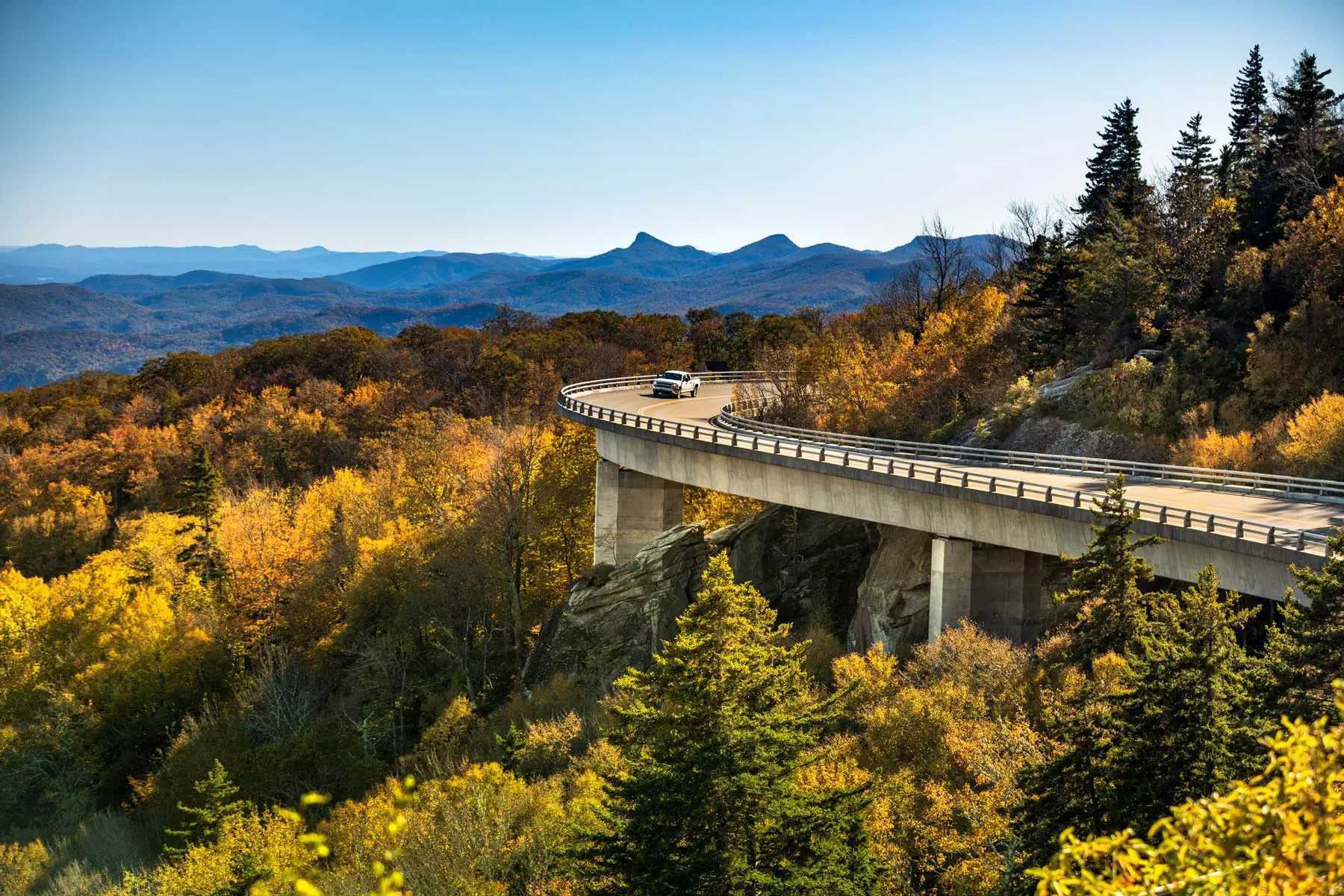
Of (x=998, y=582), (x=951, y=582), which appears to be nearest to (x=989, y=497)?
(x=951, y=582)

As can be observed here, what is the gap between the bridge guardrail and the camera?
25.5 metres

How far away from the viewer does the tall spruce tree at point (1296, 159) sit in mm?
48906

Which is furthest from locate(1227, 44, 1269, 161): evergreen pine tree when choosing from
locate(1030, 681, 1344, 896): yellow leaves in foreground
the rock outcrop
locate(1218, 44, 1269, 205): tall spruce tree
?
locate(1030, 681, 1344, 896): yellow leaves in foreground

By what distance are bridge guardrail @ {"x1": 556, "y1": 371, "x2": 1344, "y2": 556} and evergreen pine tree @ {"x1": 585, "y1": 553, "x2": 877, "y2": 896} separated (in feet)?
40.0

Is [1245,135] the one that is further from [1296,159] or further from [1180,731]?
[1180,731]

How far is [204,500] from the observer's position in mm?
61406

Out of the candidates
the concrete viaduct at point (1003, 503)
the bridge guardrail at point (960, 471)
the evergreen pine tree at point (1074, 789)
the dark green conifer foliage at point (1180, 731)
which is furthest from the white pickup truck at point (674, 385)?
the dark green conifer foliage at point (1180, 731)

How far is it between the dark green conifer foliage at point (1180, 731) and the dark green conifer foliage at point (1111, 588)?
19.1ft

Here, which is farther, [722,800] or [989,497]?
[989,497]

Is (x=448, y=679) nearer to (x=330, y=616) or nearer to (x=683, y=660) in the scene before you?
(x=330, y=616)

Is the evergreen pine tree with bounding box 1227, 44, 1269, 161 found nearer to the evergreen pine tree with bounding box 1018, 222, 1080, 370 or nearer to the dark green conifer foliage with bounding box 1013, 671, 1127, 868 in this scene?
the evergreen pine tree with bounding box 1018, 222, 1080, 370

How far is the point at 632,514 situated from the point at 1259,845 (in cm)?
4726

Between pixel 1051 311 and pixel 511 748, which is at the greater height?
pixel 1051 311

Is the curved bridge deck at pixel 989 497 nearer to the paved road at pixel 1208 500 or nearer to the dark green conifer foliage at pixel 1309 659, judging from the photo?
the paved road at pixel 1208 500
